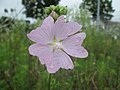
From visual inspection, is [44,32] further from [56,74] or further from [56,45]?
[56,74]

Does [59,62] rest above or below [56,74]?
above

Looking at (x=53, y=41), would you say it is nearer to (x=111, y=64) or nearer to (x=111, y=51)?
(x=111, y=64)

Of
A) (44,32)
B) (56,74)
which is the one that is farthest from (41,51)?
(56,74)

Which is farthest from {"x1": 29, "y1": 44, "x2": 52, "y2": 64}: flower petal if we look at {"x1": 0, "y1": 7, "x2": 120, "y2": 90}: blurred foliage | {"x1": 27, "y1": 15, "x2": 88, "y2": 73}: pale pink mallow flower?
{"x1": 0, "y1": 7, "x2": 120, "y2": 90}: blurred foliage

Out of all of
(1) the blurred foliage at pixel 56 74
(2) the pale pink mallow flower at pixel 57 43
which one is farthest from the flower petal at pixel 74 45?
(1) the blurred foliage at pixel 56 74

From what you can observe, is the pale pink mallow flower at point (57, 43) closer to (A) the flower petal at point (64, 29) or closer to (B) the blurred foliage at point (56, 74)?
(A) the flower petal at point (64, 29)

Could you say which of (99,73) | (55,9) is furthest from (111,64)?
(55,9)

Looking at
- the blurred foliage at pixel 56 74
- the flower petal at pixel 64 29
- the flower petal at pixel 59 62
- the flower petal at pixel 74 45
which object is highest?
the flower petal at pixel 64 29
